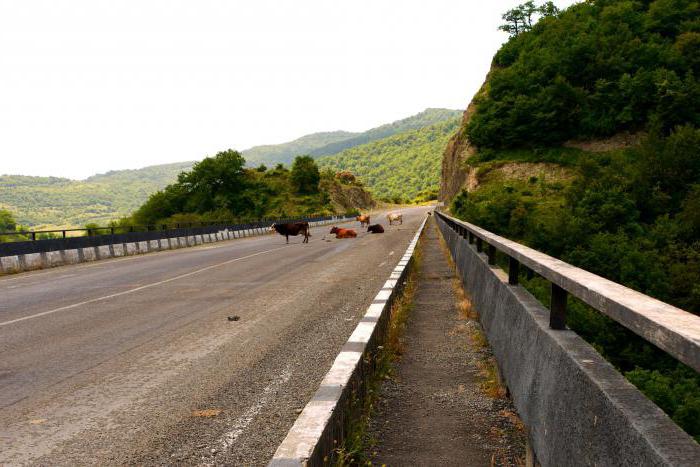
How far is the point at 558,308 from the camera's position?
3.06 m

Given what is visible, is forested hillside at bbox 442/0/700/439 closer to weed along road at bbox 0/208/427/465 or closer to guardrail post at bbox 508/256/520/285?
weed along road at bbox 0/208/427/465

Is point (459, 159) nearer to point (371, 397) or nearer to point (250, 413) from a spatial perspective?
point (371, 397)

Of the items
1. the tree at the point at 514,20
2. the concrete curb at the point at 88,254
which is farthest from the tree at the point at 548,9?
the concrete curb at the point at 88,254

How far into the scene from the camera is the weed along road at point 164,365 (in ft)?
12.2

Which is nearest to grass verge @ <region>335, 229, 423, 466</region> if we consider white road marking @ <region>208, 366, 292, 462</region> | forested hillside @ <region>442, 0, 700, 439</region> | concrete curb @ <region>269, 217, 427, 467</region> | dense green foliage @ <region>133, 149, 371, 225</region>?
concrete curb @ <region>269, 217, 427, 467</region>

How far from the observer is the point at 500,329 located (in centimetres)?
485

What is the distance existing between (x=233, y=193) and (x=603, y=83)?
2920 inches

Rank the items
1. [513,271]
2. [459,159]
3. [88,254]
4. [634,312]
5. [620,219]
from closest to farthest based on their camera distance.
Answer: [634,312] < [513,271] < [88,254] < [620,219] < [459,159]

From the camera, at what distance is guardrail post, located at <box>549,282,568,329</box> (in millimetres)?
3033

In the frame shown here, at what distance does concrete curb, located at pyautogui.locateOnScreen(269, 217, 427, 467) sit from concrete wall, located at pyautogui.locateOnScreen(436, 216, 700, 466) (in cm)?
121

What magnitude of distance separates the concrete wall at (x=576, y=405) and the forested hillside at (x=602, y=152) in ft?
54.6

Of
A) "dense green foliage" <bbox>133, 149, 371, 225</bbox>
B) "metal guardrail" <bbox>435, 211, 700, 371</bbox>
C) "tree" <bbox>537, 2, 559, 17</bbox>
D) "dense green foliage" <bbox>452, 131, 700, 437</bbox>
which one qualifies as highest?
"tree" <bbox>537, 2, 559, 17</bbox>

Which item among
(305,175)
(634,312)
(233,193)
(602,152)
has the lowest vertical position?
(634,312)

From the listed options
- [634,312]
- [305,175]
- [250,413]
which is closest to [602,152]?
[305,175]
